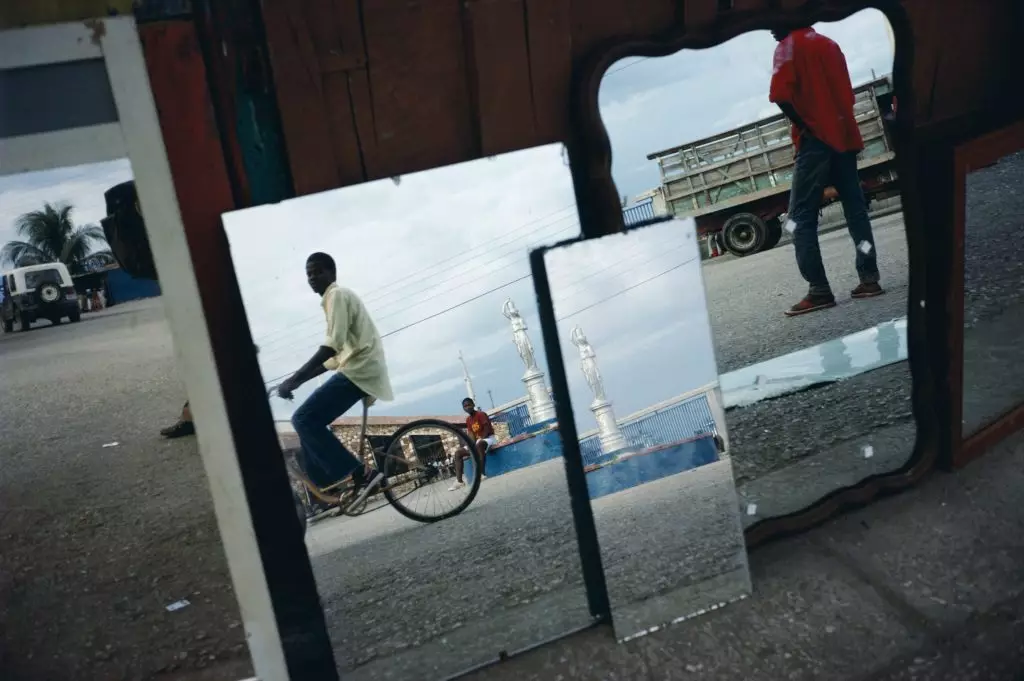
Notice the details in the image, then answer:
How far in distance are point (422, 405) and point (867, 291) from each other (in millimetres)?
1653

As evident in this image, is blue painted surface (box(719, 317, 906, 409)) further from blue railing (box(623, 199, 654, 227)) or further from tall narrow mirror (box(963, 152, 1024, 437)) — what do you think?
blue railing (box(623, 199, 654, 227))

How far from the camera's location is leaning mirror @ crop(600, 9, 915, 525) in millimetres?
2172

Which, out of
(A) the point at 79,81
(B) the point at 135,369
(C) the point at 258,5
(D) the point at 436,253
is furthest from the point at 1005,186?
(B) the point at 135,369

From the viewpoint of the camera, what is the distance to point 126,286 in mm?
2340

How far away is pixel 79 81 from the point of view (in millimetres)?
1631

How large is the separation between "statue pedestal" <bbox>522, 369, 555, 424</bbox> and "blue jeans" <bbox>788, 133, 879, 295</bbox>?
1.08 m

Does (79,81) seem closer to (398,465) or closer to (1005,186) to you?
(398,465)

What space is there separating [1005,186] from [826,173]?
112 cm

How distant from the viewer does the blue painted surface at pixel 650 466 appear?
6.80 feet

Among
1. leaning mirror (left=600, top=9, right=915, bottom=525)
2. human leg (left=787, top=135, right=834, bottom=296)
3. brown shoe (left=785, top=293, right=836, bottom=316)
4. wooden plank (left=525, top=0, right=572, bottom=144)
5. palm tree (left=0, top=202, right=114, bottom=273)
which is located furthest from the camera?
brown shoe (left=785, top=293, right=836, bottom=316)

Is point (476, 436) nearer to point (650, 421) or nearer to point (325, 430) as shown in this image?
point (325, 430)

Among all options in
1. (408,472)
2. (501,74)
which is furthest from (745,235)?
(408,472)

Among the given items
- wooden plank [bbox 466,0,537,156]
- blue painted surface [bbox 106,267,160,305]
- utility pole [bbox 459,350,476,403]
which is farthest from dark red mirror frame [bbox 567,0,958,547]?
blue painted surface [bbox 106,267,160,305]

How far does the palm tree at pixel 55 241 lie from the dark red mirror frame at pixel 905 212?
4.72ft
